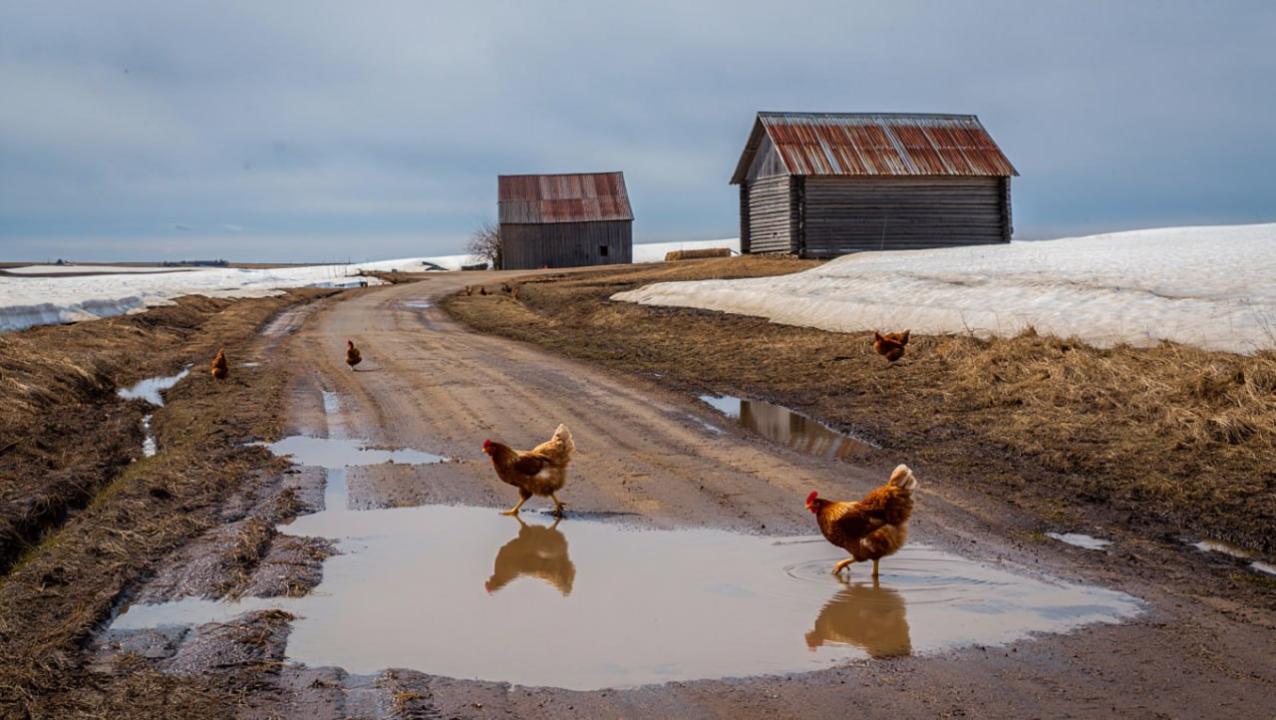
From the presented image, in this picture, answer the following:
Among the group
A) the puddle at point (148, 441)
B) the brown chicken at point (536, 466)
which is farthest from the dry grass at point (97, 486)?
the brown chicken at point (536, 466)

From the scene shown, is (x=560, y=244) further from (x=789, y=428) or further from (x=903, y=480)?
(x=903, y=480)

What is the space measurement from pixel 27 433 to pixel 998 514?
32.5 feet

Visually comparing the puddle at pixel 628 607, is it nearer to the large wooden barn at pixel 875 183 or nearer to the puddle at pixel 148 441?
the puddle at pixel 148 441

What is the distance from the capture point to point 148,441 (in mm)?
11469

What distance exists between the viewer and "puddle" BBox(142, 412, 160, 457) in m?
10.8

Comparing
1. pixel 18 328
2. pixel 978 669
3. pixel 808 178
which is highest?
pixel 808 178

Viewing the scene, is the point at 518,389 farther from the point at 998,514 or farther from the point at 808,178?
the point at 808,178

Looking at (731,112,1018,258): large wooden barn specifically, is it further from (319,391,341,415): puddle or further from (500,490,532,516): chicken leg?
(500,490,532,516): chicken leg

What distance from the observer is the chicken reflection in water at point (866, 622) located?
18.7 feet

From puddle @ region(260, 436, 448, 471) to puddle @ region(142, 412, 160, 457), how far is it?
115cm

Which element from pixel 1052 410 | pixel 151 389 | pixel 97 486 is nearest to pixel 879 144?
pixel 1052 410

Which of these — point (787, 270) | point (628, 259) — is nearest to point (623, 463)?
point (787, 270)

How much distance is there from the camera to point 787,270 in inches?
1486

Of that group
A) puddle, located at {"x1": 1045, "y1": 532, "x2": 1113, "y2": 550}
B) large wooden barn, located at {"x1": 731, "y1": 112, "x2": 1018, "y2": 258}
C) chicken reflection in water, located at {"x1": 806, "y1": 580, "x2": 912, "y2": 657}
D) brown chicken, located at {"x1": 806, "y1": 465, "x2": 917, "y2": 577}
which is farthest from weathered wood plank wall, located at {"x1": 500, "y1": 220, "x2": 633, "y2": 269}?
chicken reflection in water, located at {"x1": 806, "y1": 580, "x2": 912, "y2": 657}
